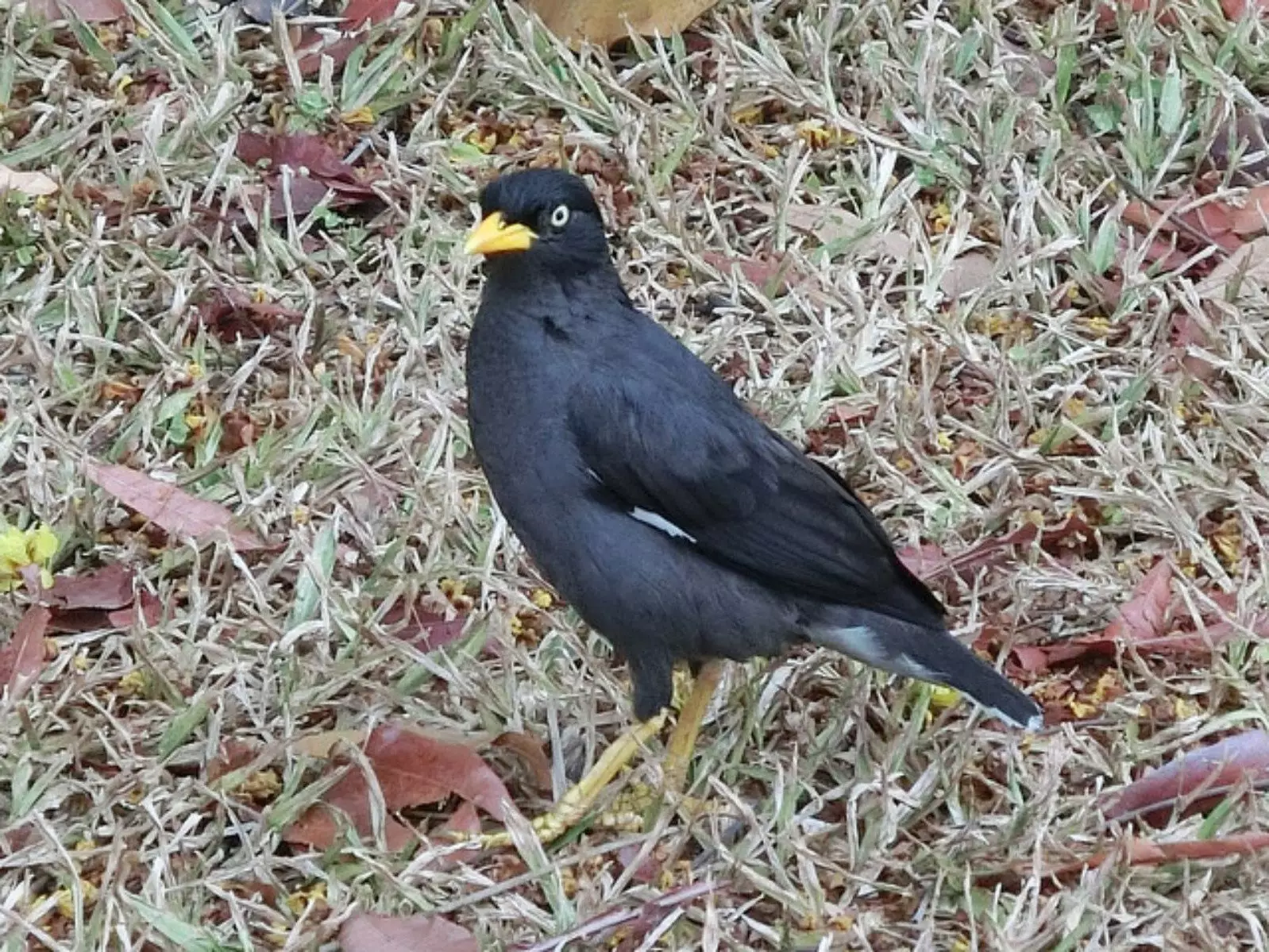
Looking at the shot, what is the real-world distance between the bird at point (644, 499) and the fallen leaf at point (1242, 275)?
1761mm

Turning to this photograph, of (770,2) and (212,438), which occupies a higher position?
(770,2)

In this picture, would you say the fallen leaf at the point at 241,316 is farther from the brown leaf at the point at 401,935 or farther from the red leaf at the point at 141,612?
the brown leaf at the point at 401,935

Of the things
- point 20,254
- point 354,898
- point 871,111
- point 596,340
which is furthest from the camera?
point 871,111

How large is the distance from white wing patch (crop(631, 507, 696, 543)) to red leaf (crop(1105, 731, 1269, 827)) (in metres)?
0.98

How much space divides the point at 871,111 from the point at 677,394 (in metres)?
2.21

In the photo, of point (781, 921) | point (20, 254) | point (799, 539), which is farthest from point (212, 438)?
point (781, 921)

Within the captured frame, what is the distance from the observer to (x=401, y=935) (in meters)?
3.60

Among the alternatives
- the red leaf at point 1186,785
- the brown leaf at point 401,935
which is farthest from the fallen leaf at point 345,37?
the red leaf at point 1186,785

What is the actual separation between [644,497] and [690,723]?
512 millimetres

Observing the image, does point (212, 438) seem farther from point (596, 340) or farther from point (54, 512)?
point (596, 340)

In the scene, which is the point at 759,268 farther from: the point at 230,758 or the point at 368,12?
the point at 230,758

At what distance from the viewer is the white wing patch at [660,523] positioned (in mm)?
3896

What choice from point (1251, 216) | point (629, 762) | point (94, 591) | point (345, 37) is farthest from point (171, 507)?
point (1251, 216)

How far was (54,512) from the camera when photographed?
4531 mm
